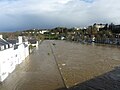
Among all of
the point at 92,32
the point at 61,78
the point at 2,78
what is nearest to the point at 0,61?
the point at 2,78

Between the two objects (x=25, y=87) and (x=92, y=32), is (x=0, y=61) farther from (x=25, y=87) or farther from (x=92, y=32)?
(x=92, y=32)

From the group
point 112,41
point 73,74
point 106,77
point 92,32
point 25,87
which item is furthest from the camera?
point 92,32

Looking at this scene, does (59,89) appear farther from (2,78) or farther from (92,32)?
(92,32)

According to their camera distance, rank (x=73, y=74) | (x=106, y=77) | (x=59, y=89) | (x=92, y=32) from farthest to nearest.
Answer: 1. (x=92, y=32)
2. (x=73, y=74)
3. (x=106, y=77)
4. (x=59, y=89)

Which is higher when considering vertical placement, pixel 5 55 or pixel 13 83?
pixel 5 55

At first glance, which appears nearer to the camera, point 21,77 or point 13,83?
point 13,83

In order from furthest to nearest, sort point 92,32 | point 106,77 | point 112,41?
point 92,32 → point 112,41 → point 106,77

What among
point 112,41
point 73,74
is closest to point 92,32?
point 112,41

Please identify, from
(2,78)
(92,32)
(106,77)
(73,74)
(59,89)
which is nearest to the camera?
(59,89)

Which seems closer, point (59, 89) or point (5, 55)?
point (59, 89)
